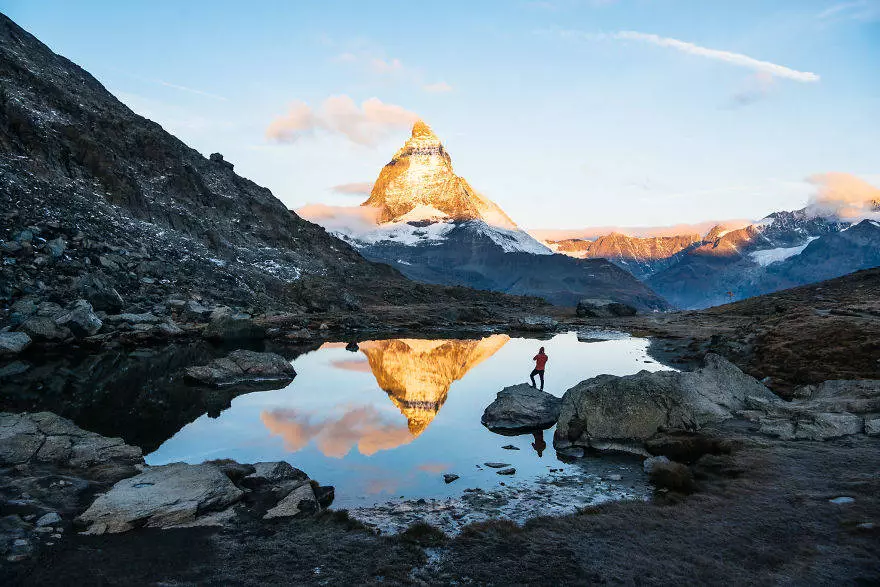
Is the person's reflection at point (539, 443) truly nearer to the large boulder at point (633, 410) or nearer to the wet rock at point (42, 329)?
the large boulder at point (633, 410)

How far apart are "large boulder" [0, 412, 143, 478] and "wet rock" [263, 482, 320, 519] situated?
5.15 metres

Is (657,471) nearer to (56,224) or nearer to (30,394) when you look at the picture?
(30,394)

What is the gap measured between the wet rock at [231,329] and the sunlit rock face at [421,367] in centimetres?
1061

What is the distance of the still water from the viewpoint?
1628 cm

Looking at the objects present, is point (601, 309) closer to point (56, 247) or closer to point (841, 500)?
point (56, 247)

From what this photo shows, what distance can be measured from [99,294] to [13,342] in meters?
10.8

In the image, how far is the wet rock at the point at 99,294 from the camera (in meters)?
41.6

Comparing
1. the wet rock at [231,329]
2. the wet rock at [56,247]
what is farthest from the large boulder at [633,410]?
the wet rock at [56,247]

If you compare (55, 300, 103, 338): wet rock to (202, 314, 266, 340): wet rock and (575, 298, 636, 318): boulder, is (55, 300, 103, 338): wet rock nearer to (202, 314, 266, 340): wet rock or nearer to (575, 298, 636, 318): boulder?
(202, 314, 266, 340): wet rock

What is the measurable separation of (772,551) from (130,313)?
157 feet

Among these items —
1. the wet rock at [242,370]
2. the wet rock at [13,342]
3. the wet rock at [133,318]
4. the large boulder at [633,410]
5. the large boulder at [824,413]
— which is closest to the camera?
the large boulder at [824,413]

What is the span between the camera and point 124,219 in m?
64.4

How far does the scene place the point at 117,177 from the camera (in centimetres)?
7250

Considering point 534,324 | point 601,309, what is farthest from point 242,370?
point 601,309
